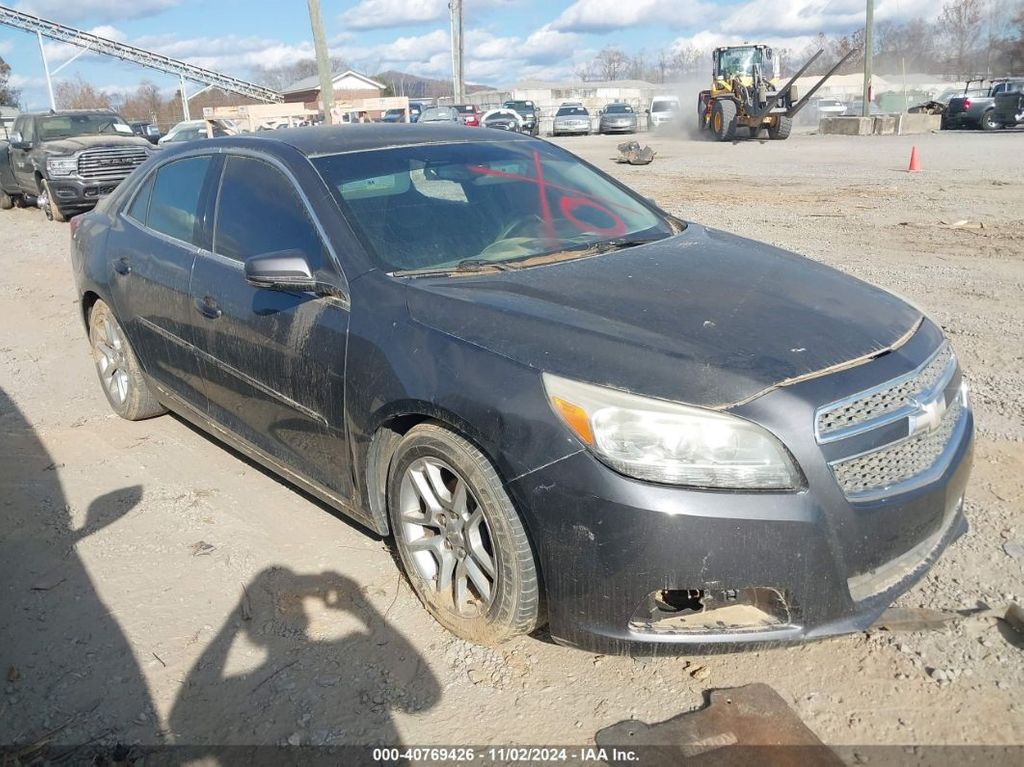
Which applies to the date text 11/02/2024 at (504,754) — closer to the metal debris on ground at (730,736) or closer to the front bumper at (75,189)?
the metal debris on ground at (730,736)

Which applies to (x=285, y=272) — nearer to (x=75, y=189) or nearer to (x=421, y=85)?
(x=75, y=189)

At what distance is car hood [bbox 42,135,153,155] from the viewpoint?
1468cm

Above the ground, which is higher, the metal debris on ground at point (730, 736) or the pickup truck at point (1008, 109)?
the pickup truck at point (1008, 109)

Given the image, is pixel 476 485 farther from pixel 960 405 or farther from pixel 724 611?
pixel 960 405

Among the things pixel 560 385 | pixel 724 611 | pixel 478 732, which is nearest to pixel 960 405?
pixel 724 611

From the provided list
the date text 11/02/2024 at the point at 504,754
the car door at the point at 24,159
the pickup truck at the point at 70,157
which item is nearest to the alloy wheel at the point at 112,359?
the date text 11/02/2024 at the point at 504,754

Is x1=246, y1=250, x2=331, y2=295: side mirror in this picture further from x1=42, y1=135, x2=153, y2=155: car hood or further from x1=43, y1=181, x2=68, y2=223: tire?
x1=43, y1=181, x2=68, y2=223: tire

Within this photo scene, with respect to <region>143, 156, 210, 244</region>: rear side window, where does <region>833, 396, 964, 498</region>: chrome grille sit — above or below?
below

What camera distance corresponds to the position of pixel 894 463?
241 centimetres

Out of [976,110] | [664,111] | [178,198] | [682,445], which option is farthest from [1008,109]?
[682,445]

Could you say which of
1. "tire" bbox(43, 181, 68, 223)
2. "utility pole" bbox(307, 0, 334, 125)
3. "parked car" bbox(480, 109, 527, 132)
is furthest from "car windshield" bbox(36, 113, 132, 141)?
"parked car" bbox(480, 109, 527, 132)

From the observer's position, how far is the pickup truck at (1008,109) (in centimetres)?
2855

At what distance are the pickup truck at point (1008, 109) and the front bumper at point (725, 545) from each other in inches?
1263

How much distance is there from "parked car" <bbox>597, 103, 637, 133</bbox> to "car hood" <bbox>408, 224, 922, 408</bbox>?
132 ft
